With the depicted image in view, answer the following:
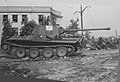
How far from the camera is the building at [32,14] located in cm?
443

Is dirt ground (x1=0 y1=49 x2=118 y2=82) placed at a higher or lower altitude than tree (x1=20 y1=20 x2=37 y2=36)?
lower

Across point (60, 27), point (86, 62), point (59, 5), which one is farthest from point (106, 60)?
point (59, 5)

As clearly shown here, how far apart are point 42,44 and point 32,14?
56cm

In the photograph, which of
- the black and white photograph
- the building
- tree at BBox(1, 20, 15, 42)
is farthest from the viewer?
tree at BBox(1, 20, 15, 42)

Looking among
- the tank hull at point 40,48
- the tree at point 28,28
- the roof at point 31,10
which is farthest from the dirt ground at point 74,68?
the roof at point 31,10

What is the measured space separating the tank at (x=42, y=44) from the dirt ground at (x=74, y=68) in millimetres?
130

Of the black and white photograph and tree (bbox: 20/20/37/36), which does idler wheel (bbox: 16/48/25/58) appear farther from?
tree (bbox: 20/20/37/36)

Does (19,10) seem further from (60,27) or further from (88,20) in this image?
(88,20)

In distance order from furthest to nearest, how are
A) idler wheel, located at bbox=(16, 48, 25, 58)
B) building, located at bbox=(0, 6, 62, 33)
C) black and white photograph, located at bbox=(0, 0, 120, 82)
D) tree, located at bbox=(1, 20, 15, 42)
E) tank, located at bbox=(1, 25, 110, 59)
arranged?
1. idler wheel, located at bbox=(16, 48, 25, 58)
2. tree, located at bbox=(1, 20, 15, 42)
3. tank, located at bbox=(1, 25, 110, 59)
4. building, located at bbox=(0, 6, 62, 33)
5. black and white photograph, located at bbox=(0, 0, 120, 82)

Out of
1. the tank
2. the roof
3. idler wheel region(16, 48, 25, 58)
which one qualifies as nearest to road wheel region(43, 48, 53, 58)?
the tank

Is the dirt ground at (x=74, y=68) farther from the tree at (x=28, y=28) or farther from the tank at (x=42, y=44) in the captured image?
the tree at (x=28, y=28)

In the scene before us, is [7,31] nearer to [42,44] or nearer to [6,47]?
[6,47]

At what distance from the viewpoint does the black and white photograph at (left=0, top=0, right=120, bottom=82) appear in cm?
412

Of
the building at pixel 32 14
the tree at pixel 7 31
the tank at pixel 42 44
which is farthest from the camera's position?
the tree at pixel 7 31
